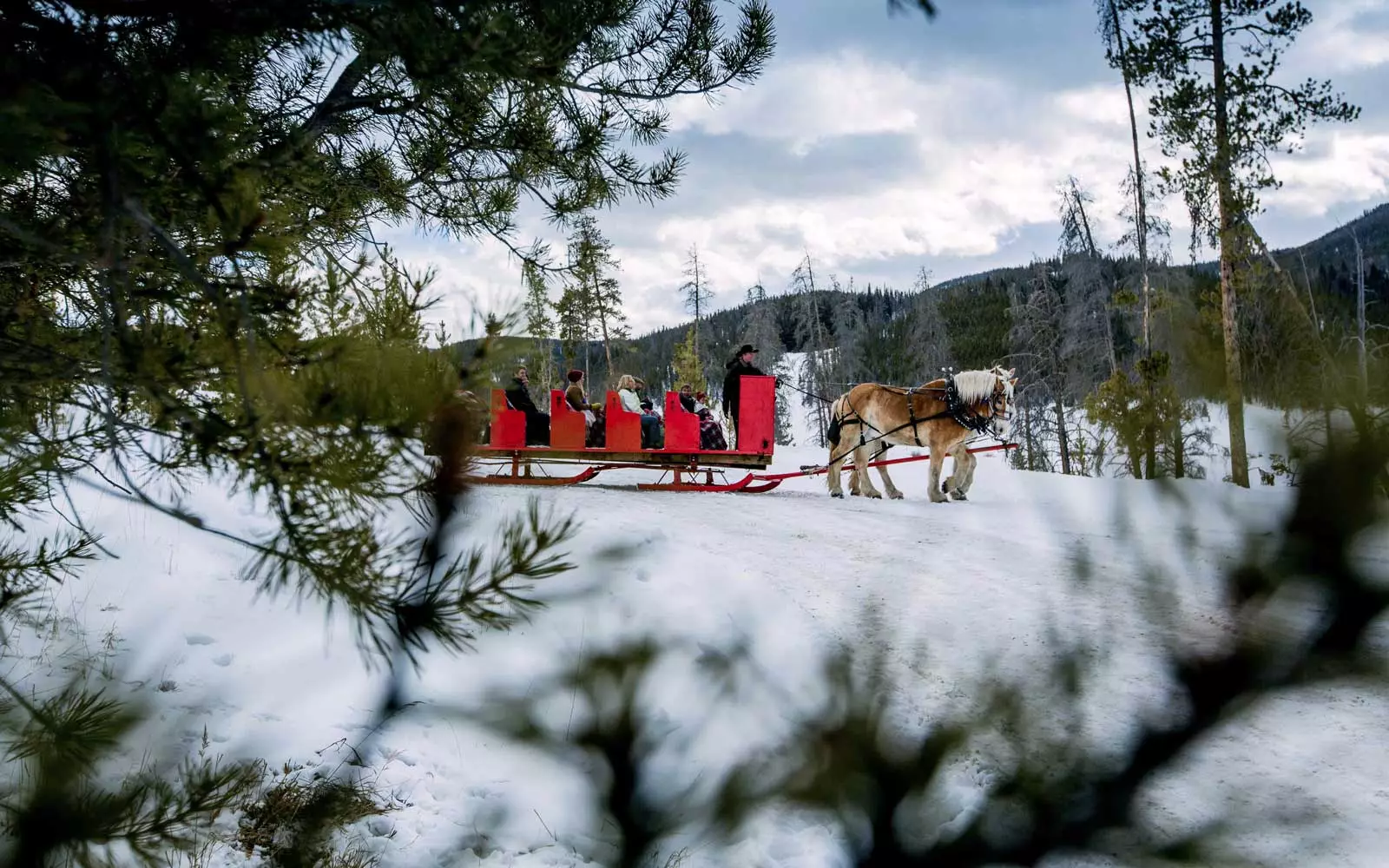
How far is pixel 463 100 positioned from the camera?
10.6 ft

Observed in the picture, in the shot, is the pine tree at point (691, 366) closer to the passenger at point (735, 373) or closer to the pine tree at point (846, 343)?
the pine tree at point (846, 343)

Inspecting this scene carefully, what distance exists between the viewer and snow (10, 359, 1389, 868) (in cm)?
88

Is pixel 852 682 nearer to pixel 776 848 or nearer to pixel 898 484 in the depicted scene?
pixel 776 848

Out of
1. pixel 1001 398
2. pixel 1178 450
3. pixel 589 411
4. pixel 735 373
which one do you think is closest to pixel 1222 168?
pixel 1001 398

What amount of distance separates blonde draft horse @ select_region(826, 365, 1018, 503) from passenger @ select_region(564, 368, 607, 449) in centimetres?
340

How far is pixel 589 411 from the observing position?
12.0m

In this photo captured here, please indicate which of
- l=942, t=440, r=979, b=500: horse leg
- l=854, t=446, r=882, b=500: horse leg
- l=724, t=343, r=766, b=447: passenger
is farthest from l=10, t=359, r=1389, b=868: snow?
l=724, t=343, r=766, b=447: passenger

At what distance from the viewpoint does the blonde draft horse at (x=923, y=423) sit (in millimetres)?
10250

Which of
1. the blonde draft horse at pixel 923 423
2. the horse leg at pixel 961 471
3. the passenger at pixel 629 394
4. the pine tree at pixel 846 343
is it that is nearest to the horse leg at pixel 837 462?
the blonde draft horse at pixel 923 423

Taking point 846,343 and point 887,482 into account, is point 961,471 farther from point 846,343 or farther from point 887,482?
point 846,343

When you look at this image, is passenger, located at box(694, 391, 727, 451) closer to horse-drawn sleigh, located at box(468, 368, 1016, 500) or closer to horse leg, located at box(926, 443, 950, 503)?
horse-drawn sleigh, located at box(468, 368, 1016, 500)

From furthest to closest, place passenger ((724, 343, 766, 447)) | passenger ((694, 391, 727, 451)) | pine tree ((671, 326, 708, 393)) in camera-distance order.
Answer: pine tree ((671, 326, 708, 393))
passenger ((694, 391, 727, 451))
passenger ((724, 343, 766, 447))

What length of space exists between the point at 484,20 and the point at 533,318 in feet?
2.23

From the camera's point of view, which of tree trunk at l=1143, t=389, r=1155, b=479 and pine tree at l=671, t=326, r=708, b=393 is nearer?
tree trunk at l=1143, t=389, r=1155, b=479
